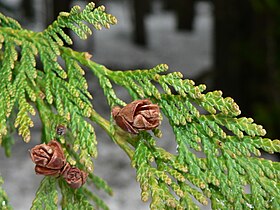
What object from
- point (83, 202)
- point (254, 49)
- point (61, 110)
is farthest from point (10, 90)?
point (254, 49)

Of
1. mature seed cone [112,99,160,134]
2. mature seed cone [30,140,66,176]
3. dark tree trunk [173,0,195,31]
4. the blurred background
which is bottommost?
mature seed cone [30,140,66,176]

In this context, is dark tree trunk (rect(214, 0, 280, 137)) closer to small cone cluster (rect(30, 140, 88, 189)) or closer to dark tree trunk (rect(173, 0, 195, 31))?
small cone cluster (rect(30, 140, 88, 189))

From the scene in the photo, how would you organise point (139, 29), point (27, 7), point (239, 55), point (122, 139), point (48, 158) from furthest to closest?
1. point (27, 7)
2. point (139, 29)
3. point (239, 55)
4. point (122, 139)
5. point (48, 158)

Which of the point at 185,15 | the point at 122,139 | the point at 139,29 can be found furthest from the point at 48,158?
the point at 185,15

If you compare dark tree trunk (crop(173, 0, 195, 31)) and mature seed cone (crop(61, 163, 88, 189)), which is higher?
dark tree trunk (crop(173, 0, 195, 31))

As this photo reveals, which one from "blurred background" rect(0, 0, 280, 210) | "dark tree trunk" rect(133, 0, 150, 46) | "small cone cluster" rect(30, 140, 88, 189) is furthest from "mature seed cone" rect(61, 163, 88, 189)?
"dark tree trunk" rect(133, 0, 150, 46)

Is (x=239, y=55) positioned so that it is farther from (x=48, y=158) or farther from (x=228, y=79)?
(x=48, y=158)

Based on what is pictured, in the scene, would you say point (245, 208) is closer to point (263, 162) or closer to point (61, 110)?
point (263, 162)
